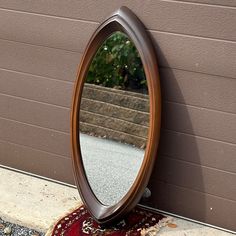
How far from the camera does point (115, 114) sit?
2973mm

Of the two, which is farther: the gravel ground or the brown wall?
the gravel ground

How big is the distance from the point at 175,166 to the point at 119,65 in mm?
632

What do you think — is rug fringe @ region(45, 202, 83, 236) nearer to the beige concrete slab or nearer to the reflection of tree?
the beige concrete slab

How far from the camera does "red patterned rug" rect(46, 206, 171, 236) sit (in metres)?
2.95

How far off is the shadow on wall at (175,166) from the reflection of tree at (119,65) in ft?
0.42

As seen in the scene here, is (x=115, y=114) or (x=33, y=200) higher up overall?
(x=115, y=114)

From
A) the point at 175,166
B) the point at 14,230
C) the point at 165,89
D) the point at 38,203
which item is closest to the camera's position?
the point at 165,89

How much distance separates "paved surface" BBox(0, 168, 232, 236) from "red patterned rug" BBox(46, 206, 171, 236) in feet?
0.20

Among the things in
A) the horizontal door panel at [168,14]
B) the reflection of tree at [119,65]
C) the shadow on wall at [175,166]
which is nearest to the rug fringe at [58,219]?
the shadow on wall at [175,166]

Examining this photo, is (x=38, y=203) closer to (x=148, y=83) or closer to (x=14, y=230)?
(x=14, y=230)

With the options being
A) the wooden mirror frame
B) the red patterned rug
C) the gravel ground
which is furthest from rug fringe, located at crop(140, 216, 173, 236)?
the gravel ground

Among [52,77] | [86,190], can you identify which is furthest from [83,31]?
[86,190]

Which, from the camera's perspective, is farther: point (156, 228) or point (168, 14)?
point (156, 228)

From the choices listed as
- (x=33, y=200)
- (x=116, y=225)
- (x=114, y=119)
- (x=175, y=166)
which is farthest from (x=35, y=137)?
(x=175, y=166)
